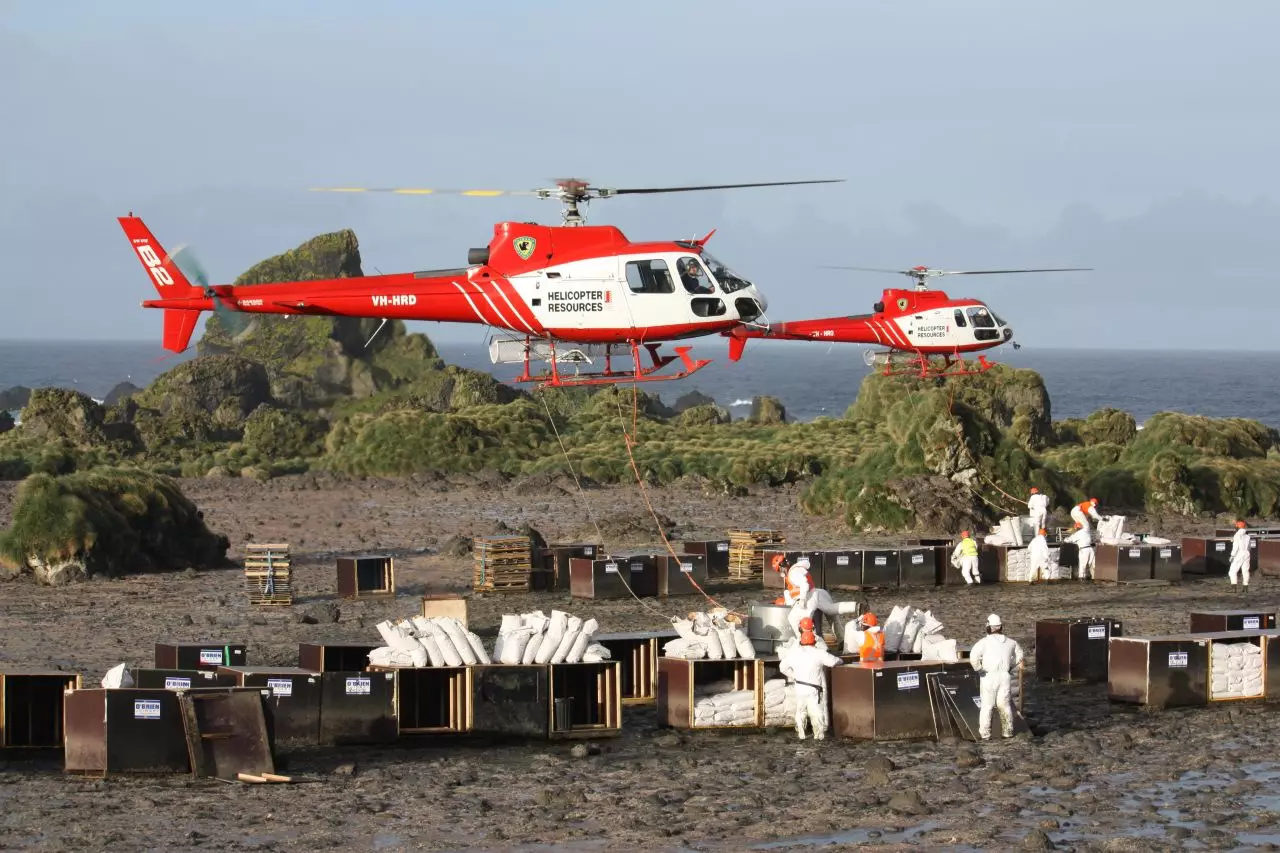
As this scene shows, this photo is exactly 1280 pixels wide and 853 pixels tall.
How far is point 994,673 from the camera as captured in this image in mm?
17844

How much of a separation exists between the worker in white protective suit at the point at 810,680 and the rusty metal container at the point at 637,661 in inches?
101

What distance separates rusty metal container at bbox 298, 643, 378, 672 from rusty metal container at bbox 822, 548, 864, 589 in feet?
40.0

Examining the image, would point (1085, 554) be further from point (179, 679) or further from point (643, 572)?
point (179, 679)

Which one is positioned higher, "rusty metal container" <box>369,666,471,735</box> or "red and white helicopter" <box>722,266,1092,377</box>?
"red and white helicopter" <box>722,266,1092,377</box>

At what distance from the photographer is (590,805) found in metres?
15.2

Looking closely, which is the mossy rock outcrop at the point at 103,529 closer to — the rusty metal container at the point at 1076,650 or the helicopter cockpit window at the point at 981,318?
the helicopter cockpit window at the point at 981,318

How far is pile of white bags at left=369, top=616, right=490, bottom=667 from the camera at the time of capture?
18000 mm

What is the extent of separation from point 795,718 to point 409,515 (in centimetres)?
2633

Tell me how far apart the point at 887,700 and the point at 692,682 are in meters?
2.03

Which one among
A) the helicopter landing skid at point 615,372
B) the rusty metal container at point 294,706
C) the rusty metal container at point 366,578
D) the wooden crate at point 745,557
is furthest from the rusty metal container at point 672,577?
the rusty metal container at point 294,706

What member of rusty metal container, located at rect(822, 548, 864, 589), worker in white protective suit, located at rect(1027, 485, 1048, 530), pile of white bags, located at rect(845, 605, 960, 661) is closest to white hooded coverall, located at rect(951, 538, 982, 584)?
rusty metal container, located at rect(822, 548, 864, 589)

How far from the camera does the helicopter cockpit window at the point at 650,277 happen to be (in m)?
27.2

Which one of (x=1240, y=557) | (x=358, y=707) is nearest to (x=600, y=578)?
(x=1240, y=557)

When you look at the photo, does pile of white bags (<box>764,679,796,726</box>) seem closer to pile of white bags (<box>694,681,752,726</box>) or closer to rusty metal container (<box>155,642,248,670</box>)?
pile of white bags (<box>694,681,752,726</box>)
